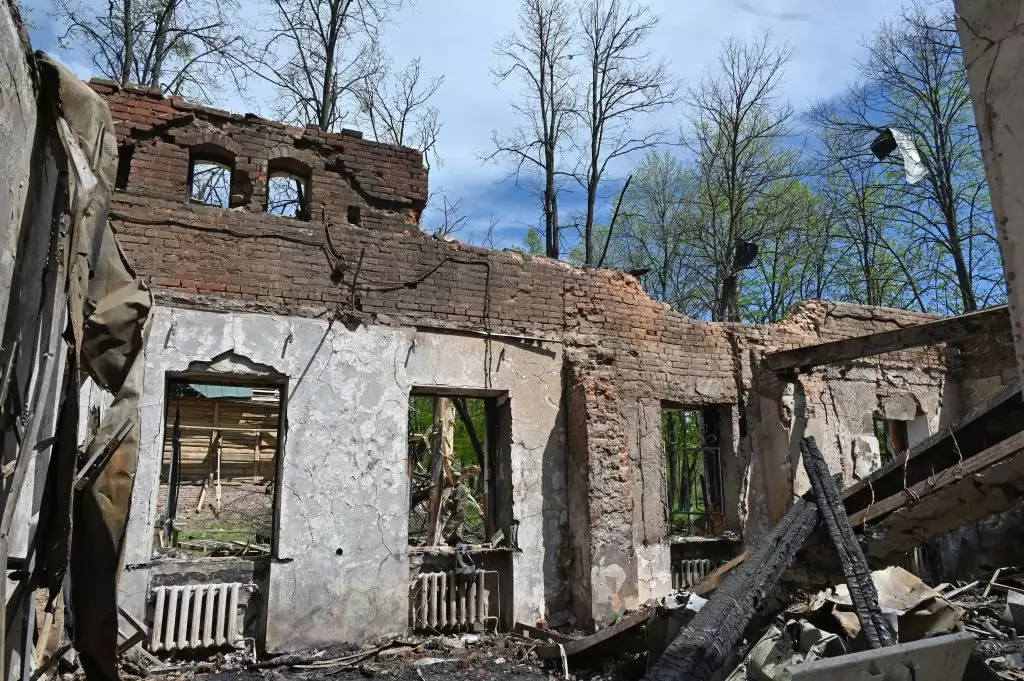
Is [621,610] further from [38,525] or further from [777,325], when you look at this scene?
[38,525]

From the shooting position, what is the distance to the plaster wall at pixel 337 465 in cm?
663

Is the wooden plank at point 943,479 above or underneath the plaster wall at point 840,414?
underneath

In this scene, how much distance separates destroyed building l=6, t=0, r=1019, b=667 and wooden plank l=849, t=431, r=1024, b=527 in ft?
12.4

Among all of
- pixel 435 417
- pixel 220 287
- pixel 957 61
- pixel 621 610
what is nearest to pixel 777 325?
pixel 621 610

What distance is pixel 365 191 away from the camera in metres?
7.95

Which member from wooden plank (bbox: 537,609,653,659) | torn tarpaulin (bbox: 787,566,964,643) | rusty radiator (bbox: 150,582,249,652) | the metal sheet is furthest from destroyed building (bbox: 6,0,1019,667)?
the metal sheet

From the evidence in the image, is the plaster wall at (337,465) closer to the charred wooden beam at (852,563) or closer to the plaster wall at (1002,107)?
the charred wooden beam at (852,563)

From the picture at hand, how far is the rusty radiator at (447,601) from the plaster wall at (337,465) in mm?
292

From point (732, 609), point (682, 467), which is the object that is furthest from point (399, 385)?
point (682, 467)

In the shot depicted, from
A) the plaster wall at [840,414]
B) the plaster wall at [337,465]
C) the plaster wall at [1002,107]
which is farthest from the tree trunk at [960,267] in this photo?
the plaster wall at [1002,107]

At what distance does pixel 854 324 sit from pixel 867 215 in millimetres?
10126

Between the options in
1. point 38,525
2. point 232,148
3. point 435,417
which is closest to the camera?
point 38,525

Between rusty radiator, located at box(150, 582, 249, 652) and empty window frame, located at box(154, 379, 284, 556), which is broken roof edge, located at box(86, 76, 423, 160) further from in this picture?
empty window frame, located at box(154, 379, 284, 556)

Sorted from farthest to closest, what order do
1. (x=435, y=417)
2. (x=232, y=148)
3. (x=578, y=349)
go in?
(x=435, y=417), (x=578, y=349), (x=232, y=148)
